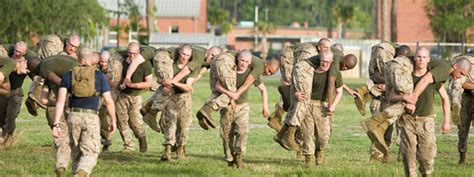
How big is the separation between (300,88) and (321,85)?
Result: 0.40m

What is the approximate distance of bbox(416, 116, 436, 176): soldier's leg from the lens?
1634 cm

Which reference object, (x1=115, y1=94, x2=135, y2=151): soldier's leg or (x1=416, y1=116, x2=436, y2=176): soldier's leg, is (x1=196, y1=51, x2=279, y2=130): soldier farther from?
(x1=416, y1=116, x2=436, y2=176): soldier's leg

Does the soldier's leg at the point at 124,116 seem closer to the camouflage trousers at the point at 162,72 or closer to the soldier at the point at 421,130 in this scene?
the camouflage trousers at the point at 162,72

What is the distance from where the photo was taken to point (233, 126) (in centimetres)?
1981

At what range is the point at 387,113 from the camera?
16.5m

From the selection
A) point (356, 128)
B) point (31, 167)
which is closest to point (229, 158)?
point (31, 167)

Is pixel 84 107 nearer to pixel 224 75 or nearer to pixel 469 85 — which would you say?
pixel 224 75

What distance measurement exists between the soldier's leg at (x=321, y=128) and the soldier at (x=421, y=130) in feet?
10.7

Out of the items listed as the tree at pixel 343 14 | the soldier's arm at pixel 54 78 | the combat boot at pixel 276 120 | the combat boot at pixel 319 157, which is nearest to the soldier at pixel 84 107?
the soldier's arm at pixel 54 78

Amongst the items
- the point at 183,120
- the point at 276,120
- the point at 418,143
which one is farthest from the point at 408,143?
the point at 276,120

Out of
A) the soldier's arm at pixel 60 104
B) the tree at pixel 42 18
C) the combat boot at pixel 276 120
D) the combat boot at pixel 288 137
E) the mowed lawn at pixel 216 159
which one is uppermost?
the tree at pixel 42 18

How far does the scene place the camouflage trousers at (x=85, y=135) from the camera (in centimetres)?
1566

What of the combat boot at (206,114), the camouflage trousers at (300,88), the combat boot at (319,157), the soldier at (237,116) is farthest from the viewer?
the combat boot at (319,157)

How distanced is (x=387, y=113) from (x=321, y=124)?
3372 mm
